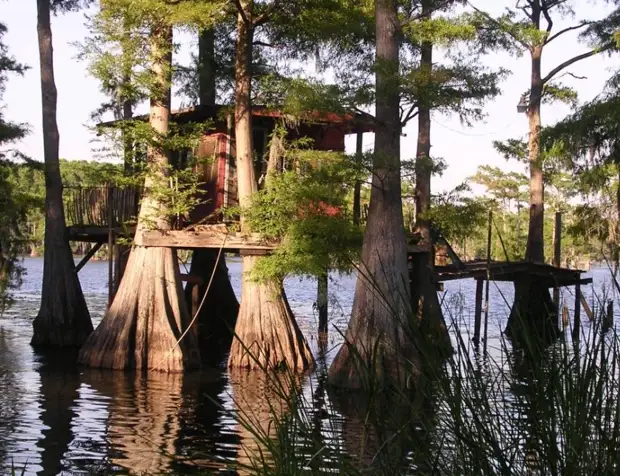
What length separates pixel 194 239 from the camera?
22.0 m

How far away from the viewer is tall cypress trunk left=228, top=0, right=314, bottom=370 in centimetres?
2098

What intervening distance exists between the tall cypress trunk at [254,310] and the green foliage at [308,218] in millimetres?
485

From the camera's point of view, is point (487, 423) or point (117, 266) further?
point (117, 266)

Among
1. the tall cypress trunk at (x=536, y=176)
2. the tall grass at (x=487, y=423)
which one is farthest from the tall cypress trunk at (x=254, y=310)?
the tall grass at (x=487, y=423)

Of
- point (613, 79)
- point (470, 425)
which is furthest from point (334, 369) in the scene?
point (470, 425)

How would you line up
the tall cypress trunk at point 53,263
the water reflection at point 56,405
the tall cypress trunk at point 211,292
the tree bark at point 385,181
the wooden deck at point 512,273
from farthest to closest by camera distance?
the tall cypress trunk at point 211,292 → the wooden deck at point 512,273 → the tall cypress trunk at point 53,263 → the tree bark at point 385,181 → the water reflection at point 56,405

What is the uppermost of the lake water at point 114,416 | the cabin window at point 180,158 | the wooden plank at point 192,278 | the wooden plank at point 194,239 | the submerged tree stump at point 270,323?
the cabin window at point 180,158

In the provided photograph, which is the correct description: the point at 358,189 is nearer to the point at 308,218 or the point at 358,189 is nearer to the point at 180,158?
the point at 308,218

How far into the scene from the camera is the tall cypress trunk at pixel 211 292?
89.4 ft

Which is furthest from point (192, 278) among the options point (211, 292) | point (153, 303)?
point (153, 303)

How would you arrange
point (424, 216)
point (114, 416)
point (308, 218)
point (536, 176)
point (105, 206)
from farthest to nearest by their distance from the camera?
point (536, 176) < point (424, 216) < point (105, 206) < point (308, 218) < point (114, 416)

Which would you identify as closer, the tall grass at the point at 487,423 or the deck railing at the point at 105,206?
the tall grass at the point at 487,423

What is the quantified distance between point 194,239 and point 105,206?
446cm

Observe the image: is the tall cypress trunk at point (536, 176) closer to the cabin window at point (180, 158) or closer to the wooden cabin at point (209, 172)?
the wooden cabin at point (209, 172)
